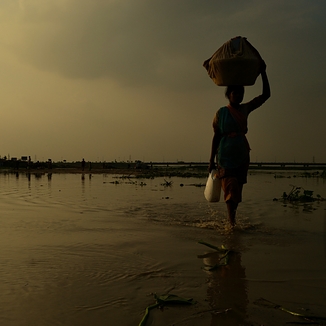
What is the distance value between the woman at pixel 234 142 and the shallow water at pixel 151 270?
485 mm

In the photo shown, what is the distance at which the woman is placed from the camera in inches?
201

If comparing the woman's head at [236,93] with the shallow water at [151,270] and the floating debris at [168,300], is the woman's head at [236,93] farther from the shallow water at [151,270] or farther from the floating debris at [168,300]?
the floating debris at [168,300]

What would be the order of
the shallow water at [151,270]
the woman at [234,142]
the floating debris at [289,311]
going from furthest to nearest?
the woman at [234,142] < the shallow water at [151,270] < the floating debris at [289,311]

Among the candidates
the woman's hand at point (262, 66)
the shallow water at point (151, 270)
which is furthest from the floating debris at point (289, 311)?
the woman's hand at point (262, 66)

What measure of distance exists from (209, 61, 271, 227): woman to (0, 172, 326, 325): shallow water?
485mm

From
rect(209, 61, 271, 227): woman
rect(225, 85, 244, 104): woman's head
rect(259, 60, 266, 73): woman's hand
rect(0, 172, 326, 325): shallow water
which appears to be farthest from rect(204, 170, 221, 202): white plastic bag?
rect(259, 60, 266, 73): woman's hand

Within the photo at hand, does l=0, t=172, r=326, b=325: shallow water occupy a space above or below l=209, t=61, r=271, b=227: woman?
below

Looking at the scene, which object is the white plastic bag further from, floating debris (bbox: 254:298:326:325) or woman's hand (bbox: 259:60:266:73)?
floating debris (bbox: 254:298:326:325)

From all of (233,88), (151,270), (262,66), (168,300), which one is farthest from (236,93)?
(168,300)

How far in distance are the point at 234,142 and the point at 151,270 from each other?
2.55 metres

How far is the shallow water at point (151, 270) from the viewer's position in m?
2.21

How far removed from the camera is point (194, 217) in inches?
249

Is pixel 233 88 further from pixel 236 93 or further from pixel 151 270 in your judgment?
pixel 151 270

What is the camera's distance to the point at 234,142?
16.8ft
